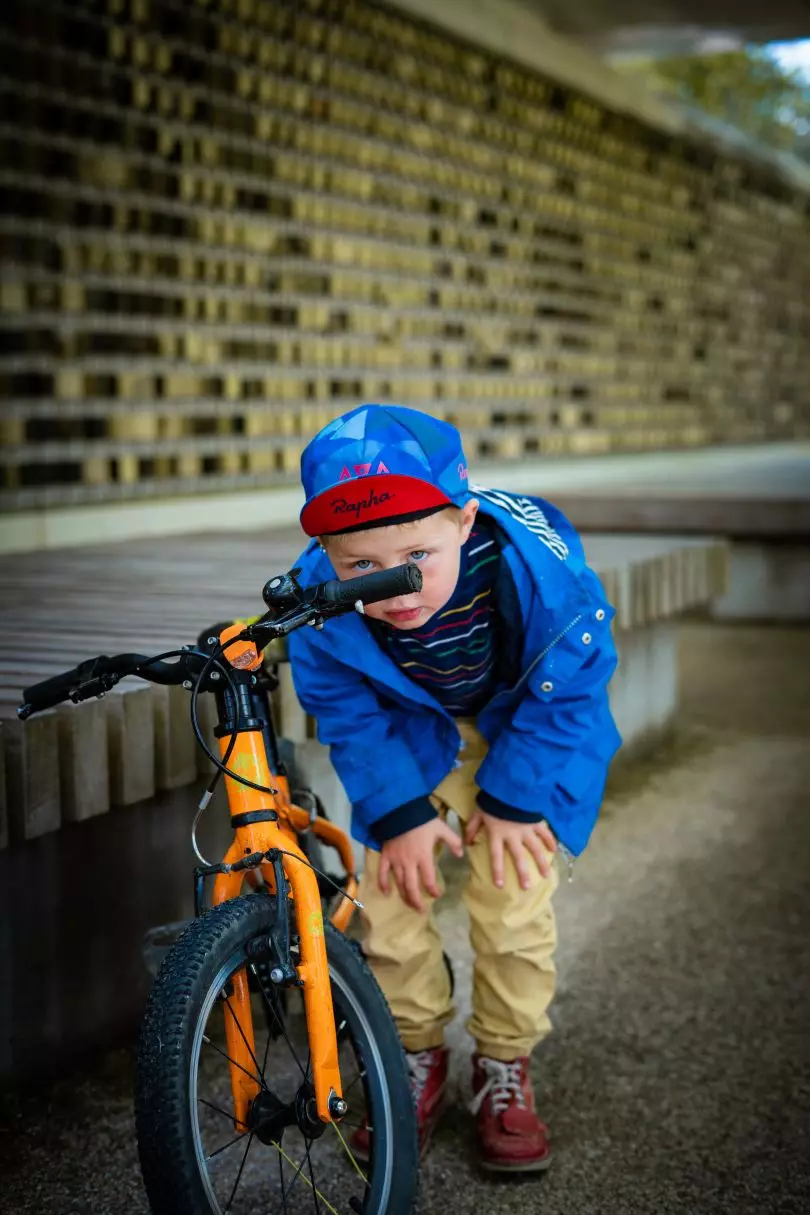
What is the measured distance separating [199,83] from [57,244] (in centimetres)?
121

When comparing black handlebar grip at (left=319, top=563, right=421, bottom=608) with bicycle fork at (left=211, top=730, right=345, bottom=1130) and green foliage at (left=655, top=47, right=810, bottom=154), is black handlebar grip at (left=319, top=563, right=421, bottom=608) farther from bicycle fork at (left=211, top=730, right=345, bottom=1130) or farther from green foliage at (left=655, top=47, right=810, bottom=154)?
green foliage at (left=655, top=47, right=810, bottom=154)

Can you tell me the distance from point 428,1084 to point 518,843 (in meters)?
0.50

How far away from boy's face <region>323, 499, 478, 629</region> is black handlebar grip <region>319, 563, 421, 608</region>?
0.25 metres

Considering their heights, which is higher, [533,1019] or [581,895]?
[533,1019]

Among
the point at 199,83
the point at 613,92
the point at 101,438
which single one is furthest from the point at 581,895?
the point at 613,92

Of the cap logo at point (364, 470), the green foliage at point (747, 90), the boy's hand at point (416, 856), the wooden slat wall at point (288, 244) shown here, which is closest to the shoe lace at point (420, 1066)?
the boy's hand at point (416, 856)

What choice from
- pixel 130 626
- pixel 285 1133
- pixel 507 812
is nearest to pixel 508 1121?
pixel 285 1133

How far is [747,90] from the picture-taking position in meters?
25.8

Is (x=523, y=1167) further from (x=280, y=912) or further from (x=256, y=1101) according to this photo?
(x=280, y=912)

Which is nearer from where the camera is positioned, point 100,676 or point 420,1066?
point 100,676

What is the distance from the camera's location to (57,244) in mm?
4973

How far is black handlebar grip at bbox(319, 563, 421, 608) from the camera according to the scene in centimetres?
160

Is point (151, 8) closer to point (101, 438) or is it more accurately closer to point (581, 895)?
point (101, 438)

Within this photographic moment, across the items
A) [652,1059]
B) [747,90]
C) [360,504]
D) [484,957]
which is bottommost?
[652,1059]
